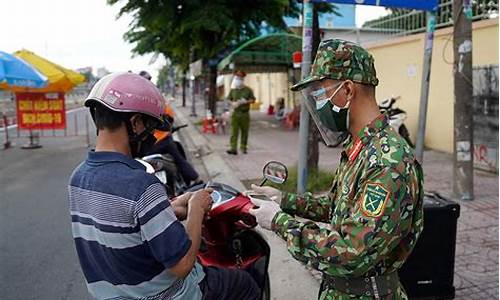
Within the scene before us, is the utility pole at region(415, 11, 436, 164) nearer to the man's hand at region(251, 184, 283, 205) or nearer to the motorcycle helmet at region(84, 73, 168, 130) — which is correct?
the man's hand at region(251, 184, 283, 205)

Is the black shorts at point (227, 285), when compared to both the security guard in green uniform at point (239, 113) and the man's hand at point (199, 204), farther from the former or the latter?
the security guard in green uniform at point (239, 113)

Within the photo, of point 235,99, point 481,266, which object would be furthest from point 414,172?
point 235,99

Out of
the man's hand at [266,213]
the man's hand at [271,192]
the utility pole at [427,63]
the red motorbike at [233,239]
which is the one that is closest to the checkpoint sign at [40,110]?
the utility pole at [427,63]

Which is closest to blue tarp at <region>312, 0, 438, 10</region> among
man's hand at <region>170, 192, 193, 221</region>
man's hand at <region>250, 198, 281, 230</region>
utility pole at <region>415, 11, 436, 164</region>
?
utility pole at <region>415, 11, 436, 164</region>

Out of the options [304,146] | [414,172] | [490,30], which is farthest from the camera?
[490,30]

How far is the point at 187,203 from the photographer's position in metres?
2.05

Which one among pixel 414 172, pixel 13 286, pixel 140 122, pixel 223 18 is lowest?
pixel 13 286

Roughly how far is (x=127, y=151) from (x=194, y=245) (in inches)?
16.8

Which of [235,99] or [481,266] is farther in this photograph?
[235,99]

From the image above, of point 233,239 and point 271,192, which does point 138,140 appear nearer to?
point 271,192

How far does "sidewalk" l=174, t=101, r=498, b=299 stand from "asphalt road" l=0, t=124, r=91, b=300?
1.94 metres

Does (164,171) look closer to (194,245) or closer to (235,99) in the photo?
(194,245)

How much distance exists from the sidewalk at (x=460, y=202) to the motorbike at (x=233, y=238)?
1104 millimetres

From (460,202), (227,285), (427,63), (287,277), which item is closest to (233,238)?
(227,285)
